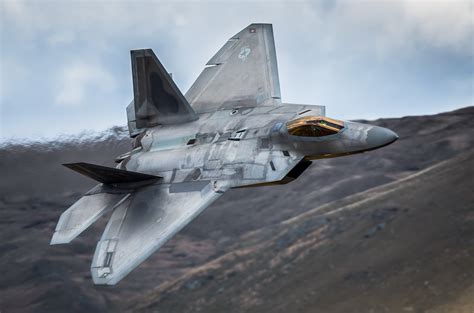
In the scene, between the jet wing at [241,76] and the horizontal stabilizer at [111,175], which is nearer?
the horizontal stabilizer at [111,175]

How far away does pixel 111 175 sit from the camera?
82.3 feet

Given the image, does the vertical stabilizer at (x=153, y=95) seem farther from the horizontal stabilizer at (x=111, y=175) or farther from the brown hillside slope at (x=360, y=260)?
the brown hillside slope at (x=360, y=260)

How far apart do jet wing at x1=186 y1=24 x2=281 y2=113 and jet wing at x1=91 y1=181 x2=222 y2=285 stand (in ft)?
14.5

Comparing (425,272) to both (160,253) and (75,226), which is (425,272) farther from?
(75,226)

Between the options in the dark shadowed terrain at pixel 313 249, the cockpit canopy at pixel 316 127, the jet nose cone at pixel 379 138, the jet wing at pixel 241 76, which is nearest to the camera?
the jet nose cone at pixel 379 138

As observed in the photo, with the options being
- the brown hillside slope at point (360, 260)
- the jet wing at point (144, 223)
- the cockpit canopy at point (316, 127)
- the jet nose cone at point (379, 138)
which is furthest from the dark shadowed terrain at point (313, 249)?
the jet nose cone at point (379, 138)

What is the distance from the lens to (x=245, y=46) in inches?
1174

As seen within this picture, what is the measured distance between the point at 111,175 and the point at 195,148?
294cm

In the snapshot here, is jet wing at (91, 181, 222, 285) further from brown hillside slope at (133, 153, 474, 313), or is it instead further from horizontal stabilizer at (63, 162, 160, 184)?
brown hillside slope at (133, 153, 474, 313)

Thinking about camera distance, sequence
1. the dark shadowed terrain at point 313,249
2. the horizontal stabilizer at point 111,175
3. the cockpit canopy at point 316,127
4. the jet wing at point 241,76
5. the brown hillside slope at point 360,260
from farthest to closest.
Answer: the brown hillside slope at point 360,260
the dark shadowed terrain at point 313,249
the jet wing at point 241,76
the horizontal stabilizer at point 111,175
the cockpit canopy at point 316,127

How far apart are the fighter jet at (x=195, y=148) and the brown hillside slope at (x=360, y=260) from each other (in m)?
40.2

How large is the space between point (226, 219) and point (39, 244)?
70.9 feet

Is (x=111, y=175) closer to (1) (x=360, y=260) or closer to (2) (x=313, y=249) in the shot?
(1) (x=360, y=260)

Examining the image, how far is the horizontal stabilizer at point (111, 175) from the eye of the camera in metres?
24.0
